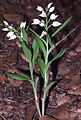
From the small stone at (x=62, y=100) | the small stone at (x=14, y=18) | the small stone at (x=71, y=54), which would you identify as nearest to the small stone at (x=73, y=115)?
the small stone at (x=62, y=100)

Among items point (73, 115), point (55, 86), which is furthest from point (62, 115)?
point (55, 86)

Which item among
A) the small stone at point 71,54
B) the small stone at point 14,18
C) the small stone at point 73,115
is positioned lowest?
the small stone at point 73,115

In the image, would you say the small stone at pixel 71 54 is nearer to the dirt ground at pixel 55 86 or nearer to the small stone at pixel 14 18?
the dirt ground at pixel 55 86

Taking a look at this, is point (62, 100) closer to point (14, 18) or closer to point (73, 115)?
point (73, 115)

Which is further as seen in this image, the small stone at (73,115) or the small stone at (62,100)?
the small stone at (62,100)

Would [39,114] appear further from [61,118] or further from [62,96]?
[62,96]

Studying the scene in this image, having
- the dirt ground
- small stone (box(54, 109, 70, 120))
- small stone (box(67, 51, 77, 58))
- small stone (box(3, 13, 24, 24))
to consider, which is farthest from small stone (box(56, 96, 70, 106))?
small stone (box(3, 13, 24, 24))

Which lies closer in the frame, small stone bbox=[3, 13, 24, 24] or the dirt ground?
the dirt ground

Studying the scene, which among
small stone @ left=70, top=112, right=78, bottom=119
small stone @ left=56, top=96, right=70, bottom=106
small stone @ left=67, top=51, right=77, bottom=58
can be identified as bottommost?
small stone @ left=70, top=112, right=78, bottom=119

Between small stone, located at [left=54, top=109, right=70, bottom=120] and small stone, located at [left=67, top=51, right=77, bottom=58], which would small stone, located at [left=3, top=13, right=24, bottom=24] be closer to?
small stone, located at [left=67, top=51, right=77, bottom=58]

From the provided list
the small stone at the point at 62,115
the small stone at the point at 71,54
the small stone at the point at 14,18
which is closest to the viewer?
the small stone at the point at 62,115

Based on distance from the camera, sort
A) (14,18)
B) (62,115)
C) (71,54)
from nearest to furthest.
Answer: (62,115) → (71,54) → (14,18)

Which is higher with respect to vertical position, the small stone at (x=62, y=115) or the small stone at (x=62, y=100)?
the small stone at (x=62, y=100)
